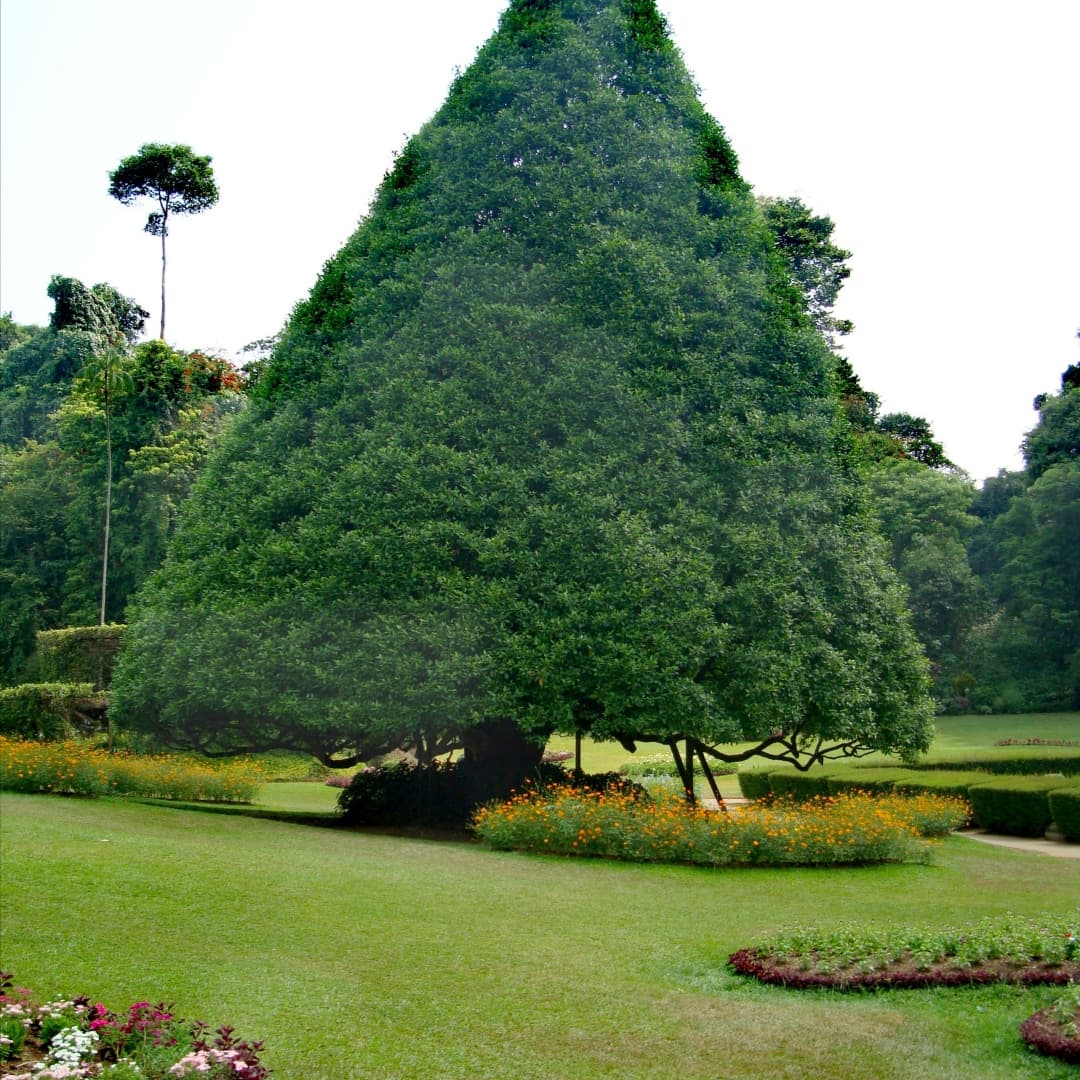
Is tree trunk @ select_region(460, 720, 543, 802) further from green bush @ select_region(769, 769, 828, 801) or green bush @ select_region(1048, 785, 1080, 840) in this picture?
green bush @ select_region(769, 769, 828, 801)

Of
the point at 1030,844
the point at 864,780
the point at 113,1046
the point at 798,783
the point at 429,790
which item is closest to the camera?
the point at 113,1046

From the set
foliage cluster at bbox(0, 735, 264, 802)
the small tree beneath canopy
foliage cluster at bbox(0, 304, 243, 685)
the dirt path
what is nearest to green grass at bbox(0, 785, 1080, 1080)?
the dirt path

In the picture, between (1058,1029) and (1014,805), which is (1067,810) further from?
(1058,1029)

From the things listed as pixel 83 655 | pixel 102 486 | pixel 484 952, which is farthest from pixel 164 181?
pixel 484 952

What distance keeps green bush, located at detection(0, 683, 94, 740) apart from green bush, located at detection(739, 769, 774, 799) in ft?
49.4

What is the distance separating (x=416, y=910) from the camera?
955 centimetres

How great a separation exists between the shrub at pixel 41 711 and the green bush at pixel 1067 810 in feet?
64.2

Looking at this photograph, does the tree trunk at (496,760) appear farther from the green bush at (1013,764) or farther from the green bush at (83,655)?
the green bush at (83,655)

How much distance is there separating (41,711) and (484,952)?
62.3 ft

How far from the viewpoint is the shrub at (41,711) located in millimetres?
24094

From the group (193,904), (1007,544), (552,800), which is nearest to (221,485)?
(552,800)

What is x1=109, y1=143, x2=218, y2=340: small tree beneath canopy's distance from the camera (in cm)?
4953

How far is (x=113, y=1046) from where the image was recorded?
5934 mm

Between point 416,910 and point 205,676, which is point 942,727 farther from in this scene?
point 416,910
